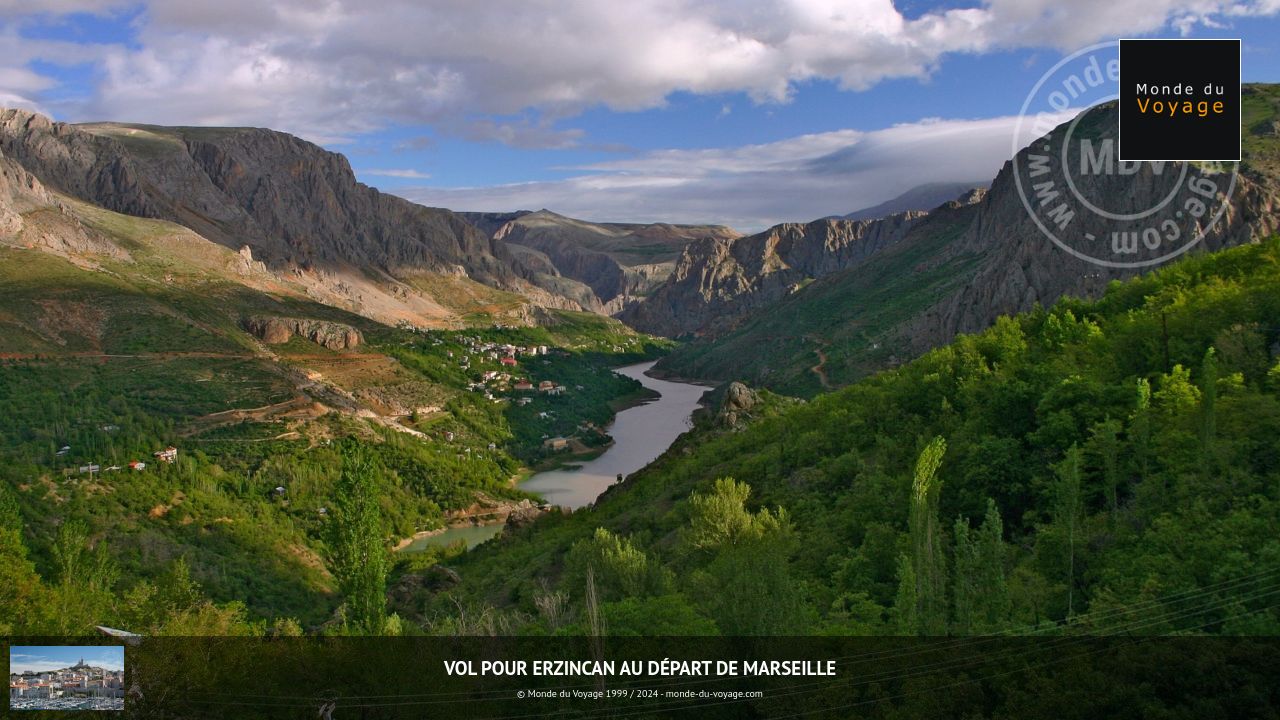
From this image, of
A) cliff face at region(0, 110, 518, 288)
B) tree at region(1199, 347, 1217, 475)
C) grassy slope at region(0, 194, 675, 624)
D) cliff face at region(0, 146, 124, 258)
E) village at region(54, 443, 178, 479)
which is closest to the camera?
tree at region(1199, 347, 1217, 475)

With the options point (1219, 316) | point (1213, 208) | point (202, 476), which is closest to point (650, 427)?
point (202, 476)

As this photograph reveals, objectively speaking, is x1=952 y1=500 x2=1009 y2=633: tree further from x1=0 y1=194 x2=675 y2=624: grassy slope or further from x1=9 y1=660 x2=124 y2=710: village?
x1=0 y1=194 x2=675 y2=624: grassy slope

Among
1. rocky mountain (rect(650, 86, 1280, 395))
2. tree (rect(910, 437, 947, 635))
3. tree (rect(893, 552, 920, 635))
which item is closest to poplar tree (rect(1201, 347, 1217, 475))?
tree (rect(910, 437, 947, 635))

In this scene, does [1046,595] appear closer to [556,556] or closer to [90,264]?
[556,556]

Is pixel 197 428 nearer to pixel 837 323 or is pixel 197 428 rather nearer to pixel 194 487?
pixel 194 487

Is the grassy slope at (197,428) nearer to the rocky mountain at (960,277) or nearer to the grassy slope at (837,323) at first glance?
the grassy slope at (837,323)

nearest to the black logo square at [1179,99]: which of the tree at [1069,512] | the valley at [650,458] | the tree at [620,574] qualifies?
the valley at [650,458]
